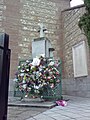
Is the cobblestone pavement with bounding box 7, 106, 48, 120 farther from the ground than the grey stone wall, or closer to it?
closer to it

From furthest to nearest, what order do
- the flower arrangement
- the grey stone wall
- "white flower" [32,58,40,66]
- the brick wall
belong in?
the brick wall, the grey stone wall, "white flower" [32,58,40,66], the flower arrangement

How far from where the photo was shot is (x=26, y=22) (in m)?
7.79

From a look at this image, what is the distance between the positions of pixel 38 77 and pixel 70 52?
131 inches

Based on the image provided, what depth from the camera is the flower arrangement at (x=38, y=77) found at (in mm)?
3990

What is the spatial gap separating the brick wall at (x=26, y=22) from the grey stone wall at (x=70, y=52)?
45cm

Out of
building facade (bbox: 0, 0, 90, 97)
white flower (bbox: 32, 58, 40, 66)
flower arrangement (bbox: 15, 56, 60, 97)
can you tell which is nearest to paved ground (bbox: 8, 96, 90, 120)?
flower arrangement (bbox: 15, 56, 60, 97)

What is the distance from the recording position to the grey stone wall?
18.5 ft

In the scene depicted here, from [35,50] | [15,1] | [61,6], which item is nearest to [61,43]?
[61,6]

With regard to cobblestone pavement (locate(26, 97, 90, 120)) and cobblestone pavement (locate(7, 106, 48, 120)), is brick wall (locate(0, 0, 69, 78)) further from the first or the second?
cobblestone pavement (locate(26, 97, 90, 120))

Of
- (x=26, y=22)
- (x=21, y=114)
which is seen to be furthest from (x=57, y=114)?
(x=26, y=22)

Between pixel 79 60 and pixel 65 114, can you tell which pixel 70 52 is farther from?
pixel 65 114

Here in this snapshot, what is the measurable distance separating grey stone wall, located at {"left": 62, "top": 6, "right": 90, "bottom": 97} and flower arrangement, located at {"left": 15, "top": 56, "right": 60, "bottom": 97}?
1.75 meters

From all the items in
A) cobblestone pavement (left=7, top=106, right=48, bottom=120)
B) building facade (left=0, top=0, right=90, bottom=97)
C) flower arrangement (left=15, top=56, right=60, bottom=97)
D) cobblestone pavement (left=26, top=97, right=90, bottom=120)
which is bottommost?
cobblestone pavement (left=7, top=106, right=48, bottom=120)

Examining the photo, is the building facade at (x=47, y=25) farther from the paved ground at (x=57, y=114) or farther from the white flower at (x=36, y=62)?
the paved ground at (x=57, y=114)
